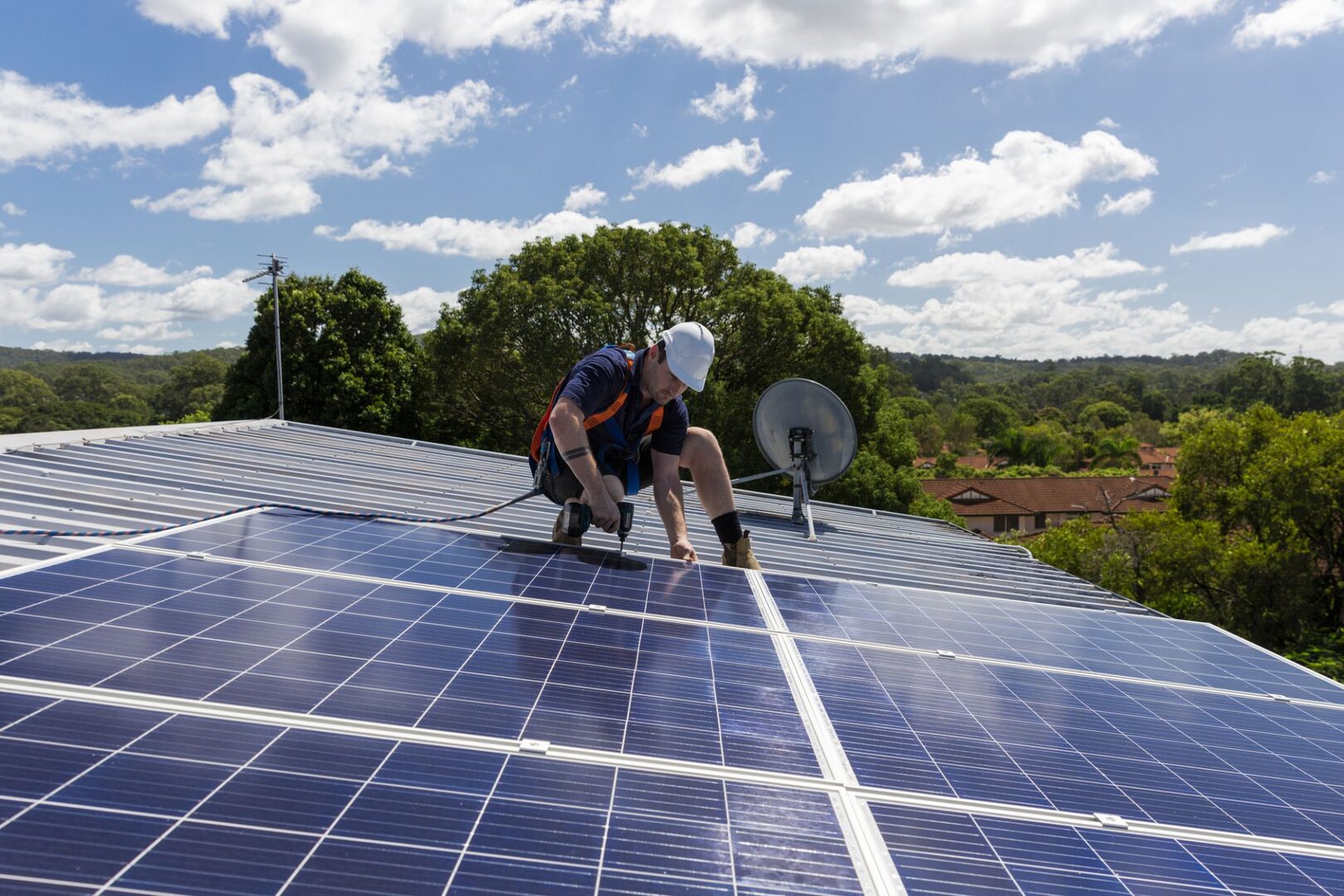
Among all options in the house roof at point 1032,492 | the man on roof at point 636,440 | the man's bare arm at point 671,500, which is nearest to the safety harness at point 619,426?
the man on roof at point 636,440

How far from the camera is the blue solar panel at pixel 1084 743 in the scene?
3574 mm

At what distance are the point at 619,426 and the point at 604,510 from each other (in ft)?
3.12

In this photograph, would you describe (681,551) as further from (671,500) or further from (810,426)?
(810,426)

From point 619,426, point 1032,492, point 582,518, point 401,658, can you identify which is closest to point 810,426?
point 619,426

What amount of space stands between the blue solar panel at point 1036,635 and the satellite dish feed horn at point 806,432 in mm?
4870

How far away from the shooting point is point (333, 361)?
38812mm

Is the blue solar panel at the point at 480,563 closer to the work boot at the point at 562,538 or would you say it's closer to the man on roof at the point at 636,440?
the work boot at the point at 562,538

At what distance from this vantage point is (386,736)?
121 inches

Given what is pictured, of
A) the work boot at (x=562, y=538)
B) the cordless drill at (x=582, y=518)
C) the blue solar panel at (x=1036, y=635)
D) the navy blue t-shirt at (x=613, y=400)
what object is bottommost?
the blue solar panel at (x=1036, y=635)

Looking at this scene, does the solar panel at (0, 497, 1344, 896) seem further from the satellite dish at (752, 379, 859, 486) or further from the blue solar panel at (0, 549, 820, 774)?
the satellite dish at (752, 379, 859, 486)

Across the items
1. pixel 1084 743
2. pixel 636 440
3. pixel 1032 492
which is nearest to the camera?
pixel 1084 743

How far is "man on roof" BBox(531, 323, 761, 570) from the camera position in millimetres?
6156

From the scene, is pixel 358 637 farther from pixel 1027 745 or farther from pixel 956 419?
pixel 956 419

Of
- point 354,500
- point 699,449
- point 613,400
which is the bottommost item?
point 354,500
